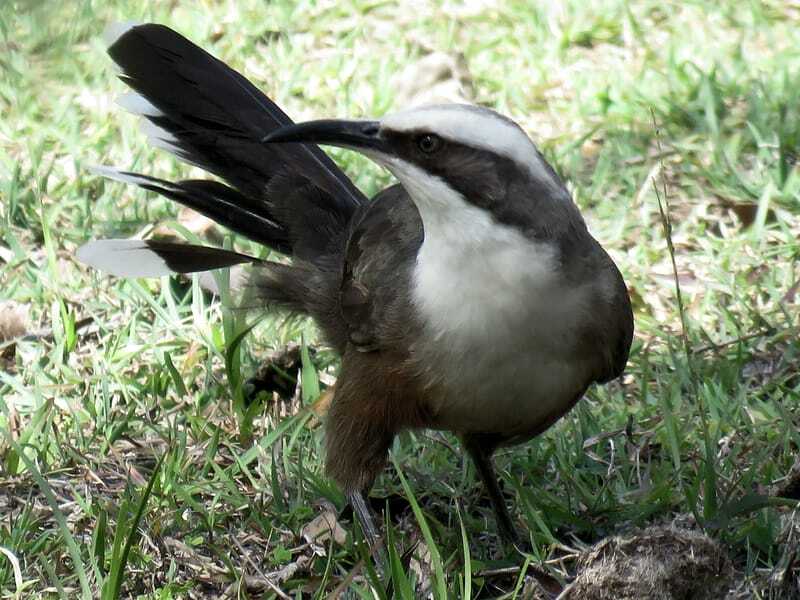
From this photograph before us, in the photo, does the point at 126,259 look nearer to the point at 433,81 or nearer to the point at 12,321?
the point at 12,321

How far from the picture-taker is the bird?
352 centimetres

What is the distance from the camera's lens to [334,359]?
16.7 ft

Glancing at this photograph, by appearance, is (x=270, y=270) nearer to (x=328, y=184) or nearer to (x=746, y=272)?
(x=328, y=184)

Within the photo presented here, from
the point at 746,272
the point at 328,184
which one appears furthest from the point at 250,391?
the point at 746,272

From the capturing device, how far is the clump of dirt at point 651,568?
10.7ft

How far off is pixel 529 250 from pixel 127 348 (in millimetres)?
2141

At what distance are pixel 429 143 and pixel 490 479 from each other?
4.01 ft

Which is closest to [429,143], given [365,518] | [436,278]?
[436,278]

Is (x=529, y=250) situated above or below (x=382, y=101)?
above

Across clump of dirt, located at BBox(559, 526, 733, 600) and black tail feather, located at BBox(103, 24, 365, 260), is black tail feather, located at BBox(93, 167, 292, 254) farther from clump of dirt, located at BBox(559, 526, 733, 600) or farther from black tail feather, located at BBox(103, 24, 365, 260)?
clump of dirt, located at BBox(559, 526, 733, 600)

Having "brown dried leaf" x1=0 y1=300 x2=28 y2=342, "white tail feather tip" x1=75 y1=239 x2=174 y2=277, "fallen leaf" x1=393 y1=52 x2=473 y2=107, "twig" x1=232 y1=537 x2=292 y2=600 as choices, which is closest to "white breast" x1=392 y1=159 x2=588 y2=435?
"twig" x1=232 y1=537 x2=292 y2=600

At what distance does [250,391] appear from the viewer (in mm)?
4953

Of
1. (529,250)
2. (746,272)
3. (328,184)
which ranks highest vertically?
(529,250)

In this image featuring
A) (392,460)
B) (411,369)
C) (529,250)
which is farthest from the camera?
(392,460)
